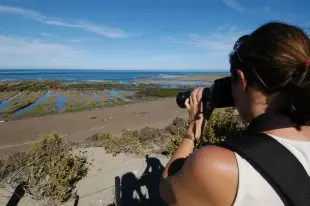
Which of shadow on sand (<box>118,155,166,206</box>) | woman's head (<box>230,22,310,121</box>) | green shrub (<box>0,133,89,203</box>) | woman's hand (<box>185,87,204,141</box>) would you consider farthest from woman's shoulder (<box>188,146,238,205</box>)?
green shrub (<box>0,133,89,203</box>)

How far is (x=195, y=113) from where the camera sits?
4.91ft

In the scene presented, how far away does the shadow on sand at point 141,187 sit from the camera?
20.3 feet

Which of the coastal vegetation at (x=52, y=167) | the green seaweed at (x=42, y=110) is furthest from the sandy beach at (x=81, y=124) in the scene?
the coastal vegetation at (x=52, y=167)

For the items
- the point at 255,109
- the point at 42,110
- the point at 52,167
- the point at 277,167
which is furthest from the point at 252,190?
the point at 42,110

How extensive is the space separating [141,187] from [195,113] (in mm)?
5742

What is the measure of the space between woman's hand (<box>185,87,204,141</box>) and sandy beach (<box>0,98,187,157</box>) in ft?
44.7

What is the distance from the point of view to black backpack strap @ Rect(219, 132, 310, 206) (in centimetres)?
99

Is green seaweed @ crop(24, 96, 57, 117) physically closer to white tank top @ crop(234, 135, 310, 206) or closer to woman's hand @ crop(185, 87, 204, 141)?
woman's hand @ crop(185, 87, 204, 141)

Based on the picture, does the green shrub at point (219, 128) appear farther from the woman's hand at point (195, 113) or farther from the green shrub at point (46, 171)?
the woman's hand at point (195, 113)

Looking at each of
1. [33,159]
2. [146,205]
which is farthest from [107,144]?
[146,205]

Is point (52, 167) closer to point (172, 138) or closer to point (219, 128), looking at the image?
point (172, 138)

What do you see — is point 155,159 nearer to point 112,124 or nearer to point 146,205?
point 146,205

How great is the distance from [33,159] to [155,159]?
3.34 m

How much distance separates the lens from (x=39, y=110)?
26.1 m
